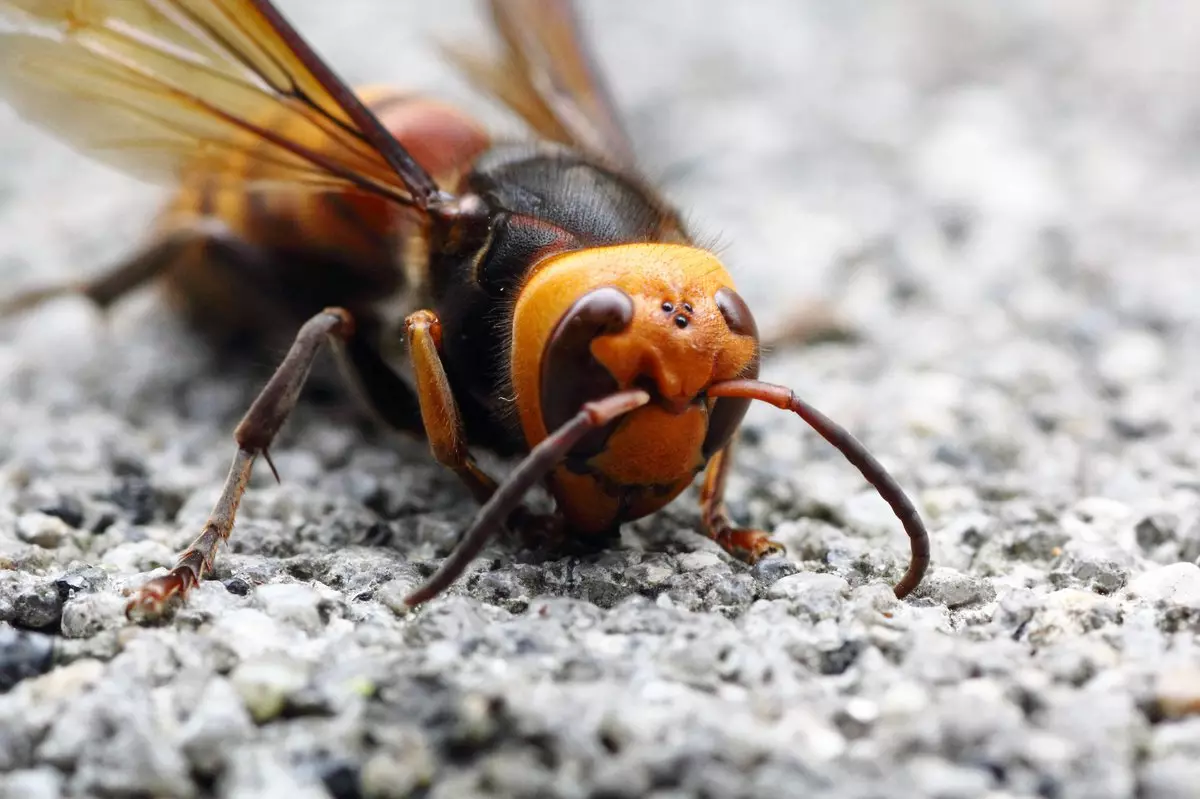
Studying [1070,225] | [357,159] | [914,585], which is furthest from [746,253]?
Result: [914,585]

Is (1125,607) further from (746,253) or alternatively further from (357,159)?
(746,253)

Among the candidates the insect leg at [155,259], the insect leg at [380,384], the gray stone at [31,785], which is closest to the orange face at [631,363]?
the insect leg at [380,384]

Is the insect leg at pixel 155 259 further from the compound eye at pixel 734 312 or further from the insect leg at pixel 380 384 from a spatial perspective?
the compound eye at pixel 734 312

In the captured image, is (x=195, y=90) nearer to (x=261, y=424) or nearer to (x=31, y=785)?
(x=261, y=424)

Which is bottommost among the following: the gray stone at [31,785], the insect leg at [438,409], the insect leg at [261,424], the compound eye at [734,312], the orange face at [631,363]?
the gray stone at [31,785]

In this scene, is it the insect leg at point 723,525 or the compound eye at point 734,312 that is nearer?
the compound eye at point 734,312

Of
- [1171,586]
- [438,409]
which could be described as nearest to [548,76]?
[438,409]
